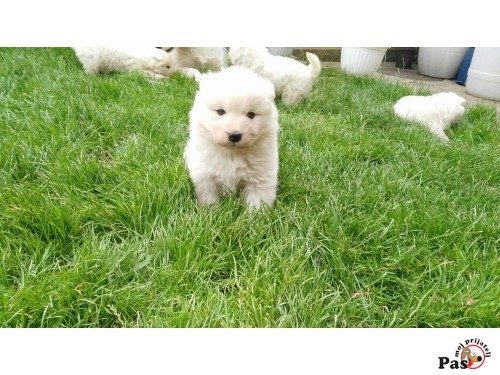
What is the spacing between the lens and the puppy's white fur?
14.4ft

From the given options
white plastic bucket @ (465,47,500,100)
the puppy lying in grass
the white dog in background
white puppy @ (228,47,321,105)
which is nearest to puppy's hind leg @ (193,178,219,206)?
white puppy @ (228,47,321,105)

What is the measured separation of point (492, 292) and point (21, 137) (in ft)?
9.04

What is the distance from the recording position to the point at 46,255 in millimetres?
1569

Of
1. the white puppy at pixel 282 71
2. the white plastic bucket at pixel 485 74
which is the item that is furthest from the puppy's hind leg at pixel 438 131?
the white plastic bucket at pixel 485 74

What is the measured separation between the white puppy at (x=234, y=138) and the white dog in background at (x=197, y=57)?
2857 mm

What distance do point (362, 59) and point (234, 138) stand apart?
506cm

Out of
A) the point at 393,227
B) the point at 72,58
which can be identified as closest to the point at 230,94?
the point at 393,227

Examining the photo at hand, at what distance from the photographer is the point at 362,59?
6.09 metres

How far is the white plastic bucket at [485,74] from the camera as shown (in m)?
5.51

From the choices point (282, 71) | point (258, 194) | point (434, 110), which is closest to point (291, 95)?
point (282, 71)

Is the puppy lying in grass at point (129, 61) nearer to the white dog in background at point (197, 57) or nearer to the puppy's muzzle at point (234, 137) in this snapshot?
the white dog in background at point (197, 57)

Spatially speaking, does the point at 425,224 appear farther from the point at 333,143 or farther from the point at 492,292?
the point at 333,143

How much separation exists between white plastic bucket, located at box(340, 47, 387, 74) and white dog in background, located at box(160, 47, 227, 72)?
7.88 feet

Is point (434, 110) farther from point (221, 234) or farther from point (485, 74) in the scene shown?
point (221, 234)
